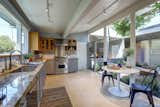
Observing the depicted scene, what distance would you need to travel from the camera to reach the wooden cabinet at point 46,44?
21.5 ft

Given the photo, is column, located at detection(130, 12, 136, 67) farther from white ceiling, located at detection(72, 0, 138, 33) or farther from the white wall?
the white wall

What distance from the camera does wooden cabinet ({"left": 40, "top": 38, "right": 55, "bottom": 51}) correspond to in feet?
21.5

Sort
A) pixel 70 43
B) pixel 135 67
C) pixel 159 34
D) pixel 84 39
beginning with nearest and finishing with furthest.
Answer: pixel 159 34 < pixel 135 67 < pixel 70 43 < pixel 84 39

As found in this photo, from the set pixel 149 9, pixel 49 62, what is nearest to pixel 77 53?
pixel 49 62

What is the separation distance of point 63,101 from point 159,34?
3038mm

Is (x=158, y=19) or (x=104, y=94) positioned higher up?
(x=158, y=19)

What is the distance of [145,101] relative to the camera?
9.49ft

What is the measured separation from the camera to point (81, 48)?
7.79 m

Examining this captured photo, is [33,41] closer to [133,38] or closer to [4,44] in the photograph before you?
[4,44]

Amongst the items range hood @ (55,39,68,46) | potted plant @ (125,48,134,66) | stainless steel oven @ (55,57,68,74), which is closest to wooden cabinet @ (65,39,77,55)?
range hood @ (55,39,68,46)

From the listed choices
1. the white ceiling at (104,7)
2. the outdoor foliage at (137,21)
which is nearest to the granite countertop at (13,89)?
the white ceiling at (104,7)

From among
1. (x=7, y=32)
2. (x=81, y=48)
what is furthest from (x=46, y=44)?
(x=7, y=32)

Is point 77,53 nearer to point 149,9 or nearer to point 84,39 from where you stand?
point 84,39

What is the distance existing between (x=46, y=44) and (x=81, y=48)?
7.52 ft
